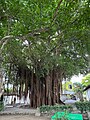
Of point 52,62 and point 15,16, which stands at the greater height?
point 15,16

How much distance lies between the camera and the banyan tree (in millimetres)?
4434

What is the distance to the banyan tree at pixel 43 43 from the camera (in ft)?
14.5

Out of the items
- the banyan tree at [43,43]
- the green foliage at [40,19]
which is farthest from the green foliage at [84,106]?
the green foliage at [40,19]

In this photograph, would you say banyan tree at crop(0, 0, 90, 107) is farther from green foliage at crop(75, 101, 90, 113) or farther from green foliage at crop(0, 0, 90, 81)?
green foliage at crop(75, 101, 90, 113)

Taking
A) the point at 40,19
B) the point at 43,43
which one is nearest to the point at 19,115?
the point at 43,43

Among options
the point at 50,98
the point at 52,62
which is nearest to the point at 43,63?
the point at 52,62

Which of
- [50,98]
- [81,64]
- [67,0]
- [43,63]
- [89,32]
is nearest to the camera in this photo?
[67,0]

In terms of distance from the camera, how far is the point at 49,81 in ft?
31.4

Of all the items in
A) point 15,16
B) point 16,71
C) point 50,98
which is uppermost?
point 15,16

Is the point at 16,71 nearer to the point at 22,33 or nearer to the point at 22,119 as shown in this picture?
the point at 22,119

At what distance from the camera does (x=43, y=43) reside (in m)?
7.30

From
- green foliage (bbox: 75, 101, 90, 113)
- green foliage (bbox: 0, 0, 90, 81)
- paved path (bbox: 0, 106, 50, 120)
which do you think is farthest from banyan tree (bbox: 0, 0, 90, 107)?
green foliage (bbox: 75, 101, 90, 113)

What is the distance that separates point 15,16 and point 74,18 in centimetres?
207

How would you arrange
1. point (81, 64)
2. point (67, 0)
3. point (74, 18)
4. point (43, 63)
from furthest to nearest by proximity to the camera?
1. point (81, 64)
2. point (43, 63)
3. point (74, 18)
4. point (67, 0)
